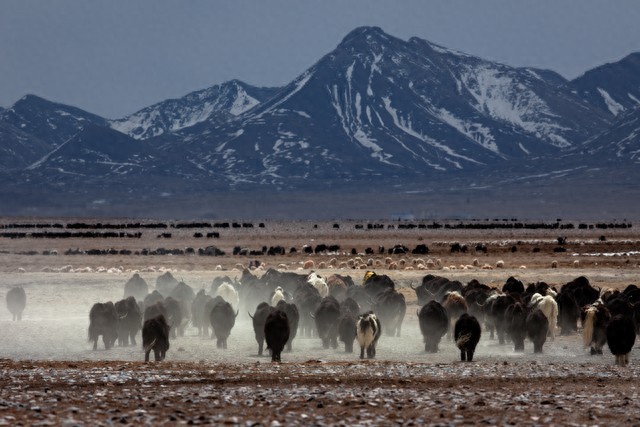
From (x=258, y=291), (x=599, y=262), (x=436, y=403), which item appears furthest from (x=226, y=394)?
(x=599, y=262)

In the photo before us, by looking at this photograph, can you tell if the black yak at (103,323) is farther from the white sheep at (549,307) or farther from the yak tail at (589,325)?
the yak tail at (589,325)

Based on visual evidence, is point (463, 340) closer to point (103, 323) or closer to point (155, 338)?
point (155, 338)

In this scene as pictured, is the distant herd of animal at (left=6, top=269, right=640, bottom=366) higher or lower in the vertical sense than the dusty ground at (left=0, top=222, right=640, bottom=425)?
higher

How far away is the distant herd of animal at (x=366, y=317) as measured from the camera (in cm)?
2205

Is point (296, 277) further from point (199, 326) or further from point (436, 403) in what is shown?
point (436, 403)

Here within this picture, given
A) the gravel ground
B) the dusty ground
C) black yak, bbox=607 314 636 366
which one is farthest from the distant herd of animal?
the gravel ground

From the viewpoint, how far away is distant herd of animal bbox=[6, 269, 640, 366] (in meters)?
22.0

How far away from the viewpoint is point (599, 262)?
59.1 metres

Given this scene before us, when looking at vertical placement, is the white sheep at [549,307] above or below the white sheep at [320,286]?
below

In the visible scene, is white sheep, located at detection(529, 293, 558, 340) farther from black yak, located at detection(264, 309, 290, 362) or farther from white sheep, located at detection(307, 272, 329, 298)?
white sheep, located at detection(307, 272, 329, 298)

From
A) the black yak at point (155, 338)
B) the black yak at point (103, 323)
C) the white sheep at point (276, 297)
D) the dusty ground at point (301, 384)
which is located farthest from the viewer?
the white sheep at point (276, 297)

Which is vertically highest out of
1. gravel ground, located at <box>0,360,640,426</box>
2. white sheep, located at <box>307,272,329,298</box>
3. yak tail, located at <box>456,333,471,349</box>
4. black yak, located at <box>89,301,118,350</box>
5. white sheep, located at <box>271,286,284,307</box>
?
white sheep, located at <box>307,272,329,298</box>

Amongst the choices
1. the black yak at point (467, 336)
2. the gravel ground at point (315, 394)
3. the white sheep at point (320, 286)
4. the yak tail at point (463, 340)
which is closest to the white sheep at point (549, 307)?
the black yak at point (467, 336)

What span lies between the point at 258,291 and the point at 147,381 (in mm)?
15949
